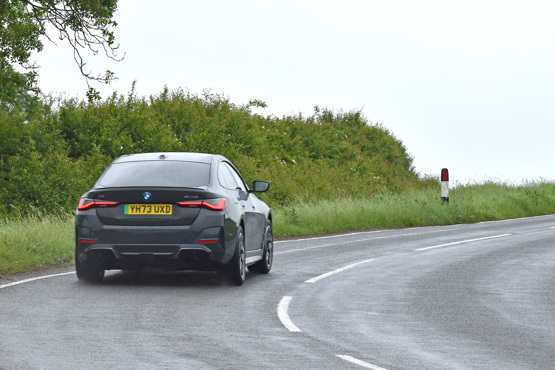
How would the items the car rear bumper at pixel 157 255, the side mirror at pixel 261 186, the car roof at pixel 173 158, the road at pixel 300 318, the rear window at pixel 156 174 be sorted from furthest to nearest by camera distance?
the side mirror at pixel 261 186, the car roof at pixel 173 158, the rear window at pixel 156 174, the car rear bumper at pixel 157 255, the road at pixel 300 318

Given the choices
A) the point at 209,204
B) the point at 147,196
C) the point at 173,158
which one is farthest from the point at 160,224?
the point at 173,158

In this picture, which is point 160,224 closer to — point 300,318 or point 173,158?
point 173,158

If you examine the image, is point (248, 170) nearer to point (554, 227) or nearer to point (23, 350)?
point (554, 227)

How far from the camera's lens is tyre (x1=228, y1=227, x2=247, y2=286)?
1189cm

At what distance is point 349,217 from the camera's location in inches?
1014

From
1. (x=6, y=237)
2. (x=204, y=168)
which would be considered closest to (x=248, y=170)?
(x=6, y=237)

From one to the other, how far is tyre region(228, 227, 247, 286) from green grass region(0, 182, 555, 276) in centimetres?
383

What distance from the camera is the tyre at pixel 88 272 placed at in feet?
39.6

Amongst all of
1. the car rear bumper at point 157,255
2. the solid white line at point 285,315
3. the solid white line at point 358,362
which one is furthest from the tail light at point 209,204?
the solid white line at point 358,362

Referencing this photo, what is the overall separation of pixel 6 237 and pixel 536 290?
9.19 metres

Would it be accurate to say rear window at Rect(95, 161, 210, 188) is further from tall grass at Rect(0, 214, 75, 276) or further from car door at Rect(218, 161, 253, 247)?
tall grass at Rect(0, 214, 75, 276)

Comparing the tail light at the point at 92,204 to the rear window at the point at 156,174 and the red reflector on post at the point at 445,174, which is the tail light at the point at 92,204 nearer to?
the rear window at the point at 156,174

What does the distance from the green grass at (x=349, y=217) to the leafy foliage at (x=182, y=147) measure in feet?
10.2

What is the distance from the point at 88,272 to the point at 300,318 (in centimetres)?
398
